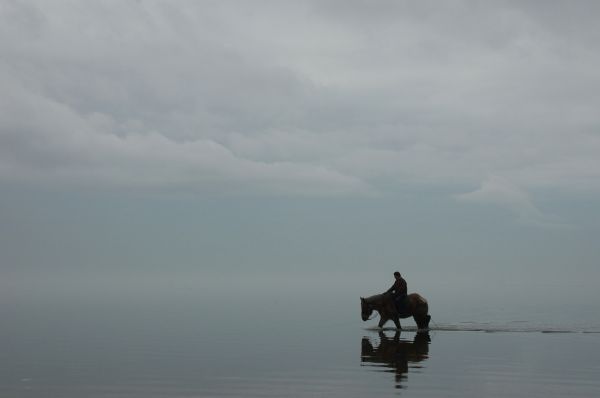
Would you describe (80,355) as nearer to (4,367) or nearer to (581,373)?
(4,367)

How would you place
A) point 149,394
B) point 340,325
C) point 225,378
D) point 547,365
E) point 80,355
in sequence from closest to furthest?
point 149,394 → point 225,378 → point 547,365 → point 80,355 → point 340,325

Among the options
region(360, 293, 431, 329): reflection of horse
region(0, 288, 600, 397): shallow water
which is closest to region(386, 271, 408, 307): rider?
region(360, 293, 431, 329): reflection of horse

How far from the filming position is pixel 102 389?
19.7 meters

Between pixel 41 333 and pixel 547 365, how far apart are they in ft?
93.1

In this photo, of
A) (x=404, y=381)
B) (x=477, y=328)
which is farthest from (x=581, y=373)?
(x=477, y=328)

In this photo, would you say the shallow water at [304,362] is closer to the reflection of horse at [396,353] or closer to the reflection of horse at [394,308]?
the reflection of horse at [396,353]

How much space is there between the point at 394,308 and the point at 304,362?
455 inches

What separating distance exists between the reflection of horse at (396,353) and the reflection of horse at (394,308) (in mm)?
2086

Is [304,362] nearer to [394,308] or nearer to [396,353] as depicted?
[396,353]

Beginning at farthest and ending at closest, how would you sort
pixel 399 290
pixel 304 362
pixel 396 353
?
pixel 399 290 < pixel 396 353 < pixel 304 362

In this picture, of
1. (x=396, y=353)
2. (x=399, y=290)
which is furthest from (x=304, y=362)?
(x=399, y=290)

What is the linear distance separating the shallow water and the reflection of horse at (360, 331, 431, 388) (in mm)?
43

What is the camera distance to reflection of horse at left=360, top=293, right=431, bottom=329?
36125mm

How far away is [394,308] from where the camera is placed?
36.1 m
